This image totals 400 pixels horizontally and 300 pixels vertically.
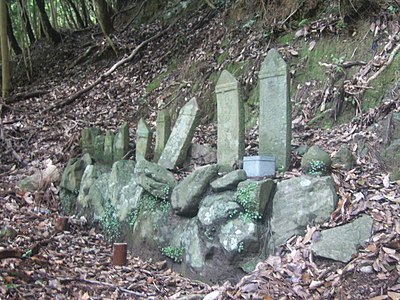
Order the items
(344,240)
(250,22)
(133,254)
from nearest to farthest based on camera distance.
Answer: (344,240) < (133,254) < (250,22)

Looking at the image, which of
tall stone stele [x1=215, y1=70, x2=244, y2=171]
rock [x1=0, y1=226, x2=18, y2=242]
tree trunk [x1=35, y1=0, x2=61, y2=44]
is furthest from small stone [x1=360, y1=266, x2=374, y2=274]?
tree trunk [x1=35, y1=0, x2=61, y2=44]

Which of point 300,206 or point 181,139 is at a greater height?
point 181,139

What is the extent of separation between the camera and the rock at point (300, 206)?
3.98 meters

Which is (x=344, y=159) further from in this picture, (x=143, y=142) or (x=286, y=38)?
(x=286, y=38)

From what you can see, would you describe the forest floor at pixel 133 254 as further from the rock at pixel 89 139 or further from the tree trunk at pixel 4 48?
the tree trunk at pixel 4 48

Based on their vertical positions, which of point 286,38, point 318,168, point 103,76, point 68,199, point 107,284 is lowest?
point 107,284

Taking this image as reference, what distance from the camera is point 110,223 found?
224 inches

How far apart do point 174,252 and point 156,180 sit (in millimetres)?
870

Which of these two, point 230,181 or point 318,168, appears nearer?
point 318,168

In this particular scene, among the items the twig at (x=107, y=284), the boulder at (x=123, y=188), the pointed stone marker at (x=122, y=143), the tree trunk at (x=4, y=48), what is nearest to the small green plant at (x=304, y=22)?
the pointed stone marker at (x=122, y=143)

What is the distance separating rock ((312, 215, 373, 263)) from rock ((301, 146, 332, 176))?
2.26ft

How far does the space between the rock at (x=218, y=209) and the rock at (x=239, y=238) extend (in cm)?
10

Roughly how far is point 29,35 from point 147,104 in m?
9.23

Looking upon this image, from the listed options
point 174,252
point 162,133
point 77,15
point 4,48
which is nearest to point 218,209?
point 174,252
